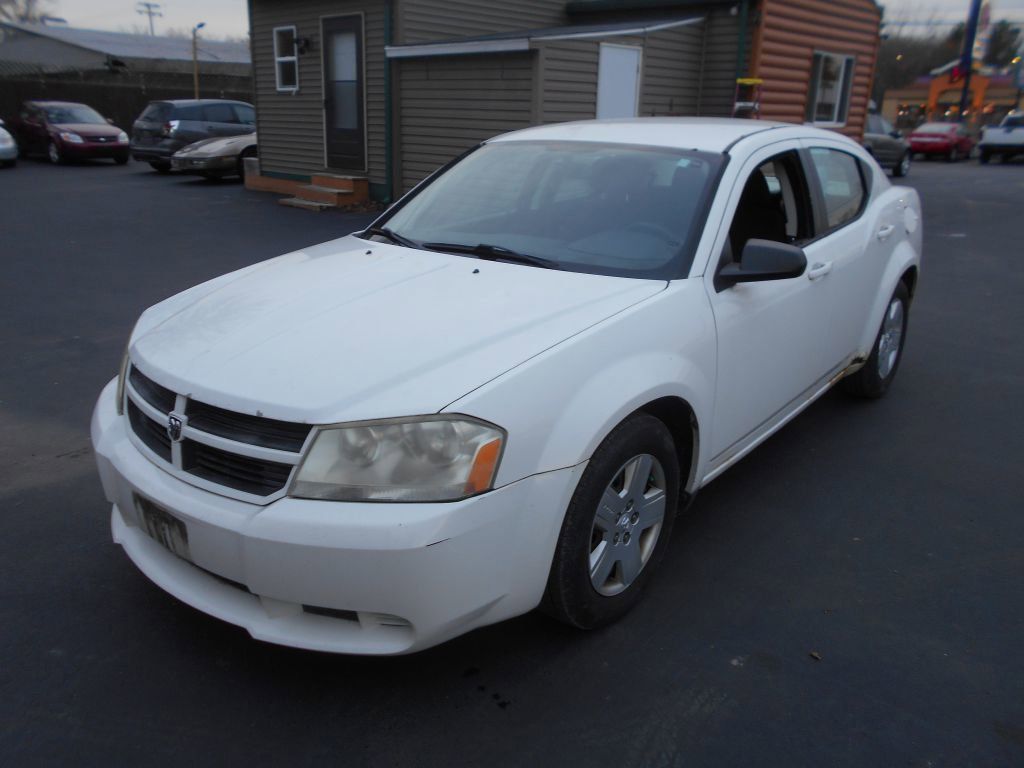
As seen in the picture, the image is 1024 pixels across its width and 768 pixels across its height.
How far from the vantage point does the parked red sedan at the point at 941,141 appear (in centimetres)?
2916

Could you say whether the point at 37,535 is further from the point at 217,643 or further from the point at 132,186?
the point at 132,186

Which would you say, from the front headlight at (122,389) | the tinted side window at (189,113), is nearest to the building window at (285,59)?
the tinted side window at (189,113)

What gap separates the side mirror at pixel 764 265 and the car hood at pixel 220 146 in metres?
15.9

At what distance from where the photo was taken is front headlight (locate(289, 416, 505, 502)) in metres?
2.27

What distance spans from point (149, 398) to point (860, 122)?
18.4 meters

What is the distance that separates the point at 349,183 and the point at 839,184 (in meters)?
10.8

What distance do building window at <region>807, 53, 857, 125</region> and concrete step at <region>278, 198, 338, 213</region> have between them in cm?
928

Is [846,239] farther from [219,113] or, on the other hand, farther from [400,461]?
[219,113]

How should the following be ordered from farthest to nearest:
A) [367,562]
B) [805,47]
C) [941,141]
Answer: [941,141], [805,47], [367,562]

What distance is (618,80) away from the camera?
12.8 metres

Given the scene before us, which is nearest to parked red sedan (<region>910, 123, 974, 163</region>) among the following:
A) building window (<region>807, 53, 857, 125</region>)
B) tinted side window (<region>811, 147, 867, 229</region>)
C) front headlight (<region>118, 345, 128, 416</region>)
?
building window (<region>807, 53, 857, 125</region>)

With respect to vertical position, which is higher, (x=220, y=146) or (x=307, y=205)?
(x=220, y=146)

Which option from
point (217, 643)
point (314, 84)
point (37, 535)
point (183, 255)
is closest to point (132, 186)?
point (314, 84)

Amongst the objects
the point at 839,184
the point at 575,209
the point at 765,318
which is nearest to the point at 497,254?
the point at 575,209
